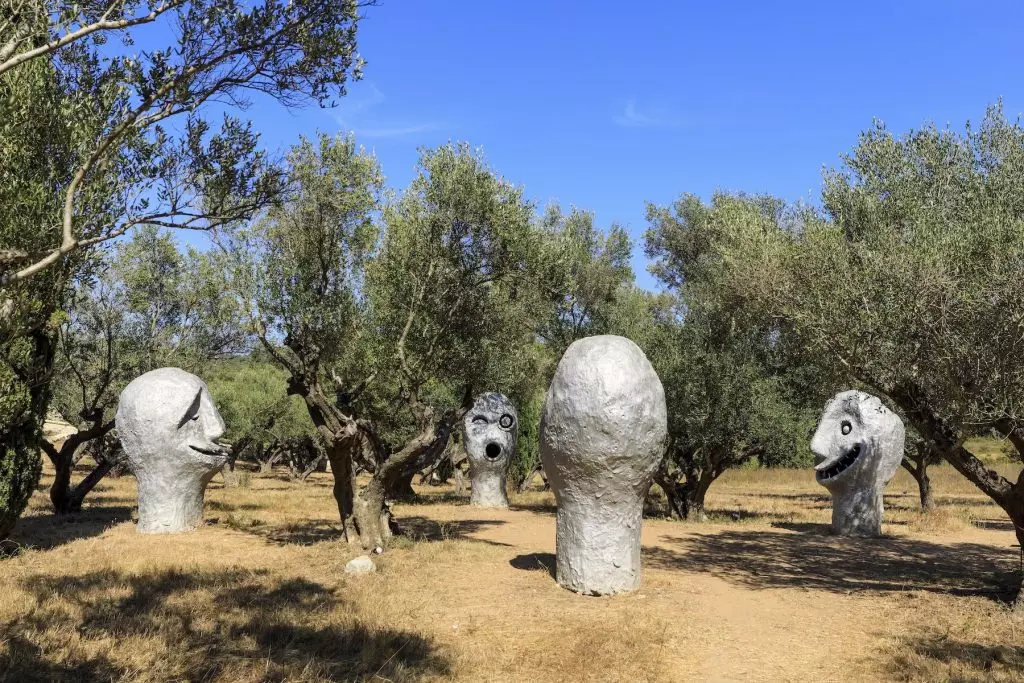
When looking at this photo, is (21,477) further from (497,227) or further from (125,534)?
(497,227)

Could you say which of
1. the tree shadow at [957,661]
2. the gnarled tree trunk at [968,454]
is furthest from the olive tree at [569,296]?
the tree shadow at [957,661]

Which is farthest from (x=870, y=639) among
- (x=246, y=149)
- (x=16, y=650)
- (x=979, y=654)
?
(x=246, y=149)

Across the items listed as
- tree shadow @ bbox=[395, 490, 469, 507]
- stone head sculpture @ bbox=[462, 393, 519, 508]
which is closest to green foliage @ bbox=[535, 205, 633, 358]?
stone head sculpture @ bbox=[462, 393, 519, 508]

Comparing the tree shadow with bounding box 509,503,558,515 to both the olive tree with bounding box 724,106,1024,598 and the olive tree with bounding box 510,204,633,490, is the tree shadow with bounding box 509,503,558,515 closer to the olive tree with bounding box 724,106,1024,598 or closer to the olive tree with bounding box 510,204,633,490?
the olive tree with bounding box 510,204,633,490

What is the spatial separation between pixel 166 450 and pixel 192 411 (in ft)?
2.88

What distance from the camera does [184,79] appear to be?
7465mm

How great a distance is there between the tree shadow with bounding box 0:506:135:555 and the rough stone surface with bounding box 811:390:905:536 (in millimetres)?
13897

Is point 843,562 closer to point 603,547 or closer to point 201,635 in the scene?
point 603,547

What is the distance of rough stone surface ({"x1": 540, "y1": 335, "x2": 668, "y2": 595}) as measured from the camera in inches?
351

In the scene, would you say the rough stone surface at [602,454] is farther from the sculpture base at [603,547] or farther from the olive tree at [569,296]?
the olive tree at [569,296]

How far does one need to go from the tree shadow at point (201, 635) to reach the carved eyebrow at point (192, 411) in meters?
4.40

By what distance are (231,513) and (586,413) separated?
1132 centimetres

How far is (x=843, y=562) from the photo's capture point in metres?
12.0

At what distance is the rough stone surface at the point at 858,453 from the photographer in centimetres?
1404
